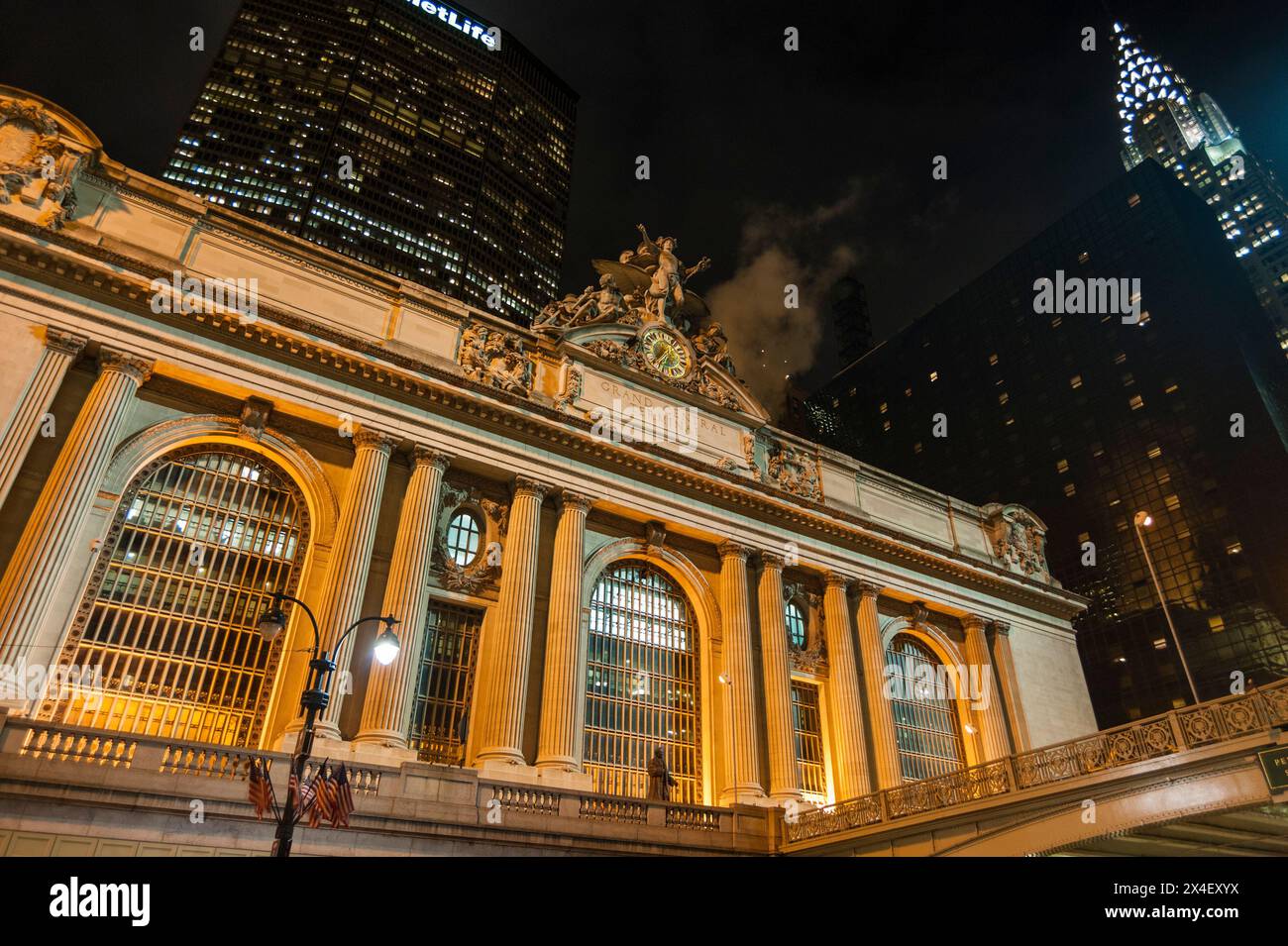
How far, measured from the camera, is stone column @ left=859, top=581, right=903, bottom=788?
30.9 m

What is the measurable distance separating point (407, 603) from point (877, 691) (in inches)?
754

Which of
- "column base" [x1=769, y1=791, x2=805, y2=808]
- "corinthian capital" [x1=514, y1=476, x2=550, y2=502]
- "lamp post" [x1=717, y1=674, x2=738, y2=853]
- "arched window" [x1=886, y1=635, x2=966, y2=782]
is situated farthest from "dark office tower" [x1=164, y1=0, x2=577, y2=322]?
"column base" [x1=769, y1=791, x2=805, y2=808]

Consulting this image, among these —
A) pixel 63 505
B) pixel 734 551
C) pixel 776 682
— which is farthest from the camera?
pixel 734 551

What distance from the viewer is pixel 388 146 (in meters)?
87.3

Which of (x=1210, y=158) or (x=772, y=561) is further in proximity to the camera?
(x=1210, y=158)

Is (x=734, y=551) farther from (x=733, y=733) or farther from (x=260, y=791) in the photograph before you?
(x=260, y=791)

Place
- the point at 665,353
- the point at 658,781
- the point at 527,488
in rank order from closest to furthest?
the point at 658,781 < the point at 527,488 < the point at 665,353

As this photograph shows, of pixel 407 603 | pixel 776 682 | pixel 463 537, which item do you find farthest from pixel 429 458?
pixel 776 682

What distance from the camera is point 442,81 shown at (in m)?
97.0

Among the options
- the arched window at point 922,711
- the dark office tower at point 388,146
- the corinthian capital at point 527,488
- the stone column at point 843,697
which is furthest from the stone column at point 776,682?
the dark office tower at point 388,146

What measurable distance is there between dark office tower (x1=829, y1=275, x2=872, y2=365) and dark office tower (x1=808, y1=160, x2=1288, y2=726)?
2005 cm

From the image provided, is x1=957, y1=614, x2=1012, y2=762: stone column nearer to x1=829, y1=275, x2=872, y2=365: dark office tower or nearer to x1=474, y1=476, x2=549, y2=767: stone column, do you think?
x1=474, y1=476, x2=549, y2=767: stone column

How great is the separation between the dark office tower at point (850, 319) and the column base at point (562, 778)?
320ft

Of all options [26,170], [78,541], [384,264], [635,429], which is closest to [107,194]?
[26,170]
